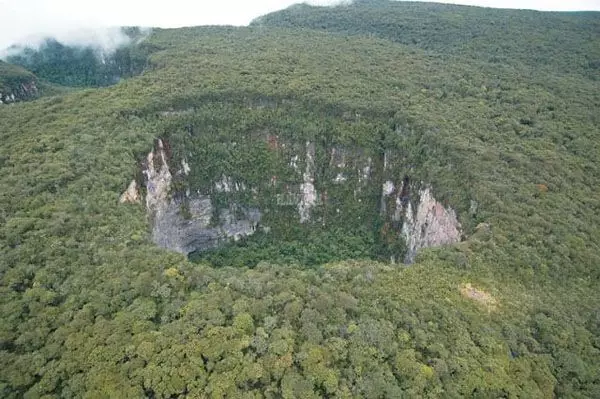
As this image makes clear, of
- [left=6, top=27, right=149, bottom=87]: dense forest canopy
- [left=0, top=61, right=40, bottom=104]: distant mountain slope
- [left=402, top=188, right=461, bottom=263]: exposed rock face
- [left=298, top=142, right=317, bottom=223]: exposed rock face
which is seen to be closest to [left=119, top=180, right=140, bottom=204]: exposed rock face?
[left=298, top=142, right=317, bottom=223]: exposed rock face

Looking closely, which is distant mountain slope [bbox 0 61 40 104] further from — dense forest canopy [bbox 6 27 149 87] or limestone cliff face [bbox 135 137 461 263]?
limestone cliff face [bbox 135 137 461 263]

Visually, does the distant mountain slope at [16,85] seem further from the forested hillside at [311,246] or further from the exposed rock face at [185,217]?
the exposed rock face at [185,217]

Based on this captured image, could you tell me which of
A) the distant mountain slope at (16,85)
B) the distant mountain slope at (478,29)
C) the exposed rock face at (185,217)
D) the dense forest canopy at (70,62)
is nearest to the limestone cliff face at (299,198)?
the exposed rock face at (185,217)

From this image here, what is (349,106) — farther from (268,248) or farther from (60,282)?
(60,282)

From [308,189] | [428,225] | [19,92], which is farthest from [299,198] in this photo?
[19,92]

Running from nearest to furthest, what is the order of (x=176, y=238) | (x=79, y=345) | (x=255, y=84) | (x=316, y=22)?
(x=79, y=345) < (x=176, y=238) < (x=255, y=84) < (x=316, y=22)

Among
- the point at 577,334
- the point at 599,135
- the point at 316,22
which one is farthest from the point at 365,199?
the point at 316,22
